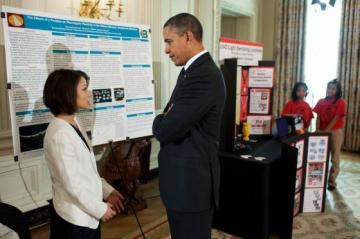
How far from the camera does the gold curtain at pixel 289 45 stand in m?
6.09

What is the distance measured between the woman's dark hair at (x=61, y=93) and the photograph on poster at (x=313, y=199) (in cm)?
245

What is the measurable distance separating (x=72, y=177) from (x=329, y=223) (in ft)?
8.13

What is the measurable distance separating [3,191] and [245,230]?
1935 millimetres

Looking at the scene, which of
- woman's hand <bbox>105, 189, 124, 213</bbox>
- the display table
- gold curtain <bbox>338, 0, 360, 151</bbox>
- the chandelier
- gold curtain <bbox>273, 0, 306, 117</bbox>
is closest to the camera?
woman's hand <bbox>105, 189, 124, 213</bbox>

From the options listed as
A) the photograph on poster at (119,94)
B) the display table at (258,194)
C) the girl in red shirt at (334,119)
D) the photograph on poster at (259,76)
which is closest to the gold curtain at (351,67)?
the girl in red shirt at (334,119)

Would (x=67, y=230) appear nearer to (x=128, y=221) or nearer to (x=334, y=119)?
(x=128, y=221)

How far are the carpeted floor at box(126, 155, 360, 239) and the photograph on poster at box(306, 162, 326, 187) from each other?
294 mm

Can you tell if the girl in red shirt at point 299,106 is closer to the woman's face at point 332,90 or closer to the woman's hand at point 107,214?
the woman's face at point 332,90

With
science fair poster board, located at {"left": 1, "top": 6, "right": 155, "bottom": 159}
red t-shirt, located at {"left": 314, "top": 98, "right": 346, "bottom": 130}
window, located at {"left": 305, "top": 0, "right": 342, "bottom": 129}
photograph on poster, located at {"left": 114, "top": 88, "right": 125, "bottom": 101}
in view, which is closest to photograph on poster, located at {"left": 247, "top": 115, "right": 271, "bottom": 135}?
red t-shirt, located at {"left": 314, "top": 98, "right": 346, "bottom": 130}

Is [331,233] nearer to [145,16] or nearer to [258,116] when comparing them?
[258,116]

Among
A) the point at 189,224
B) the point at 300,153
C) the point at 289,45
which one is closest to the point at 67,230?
the point at 189,224

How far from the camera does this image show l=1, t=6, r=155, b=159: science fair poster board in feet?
6.32

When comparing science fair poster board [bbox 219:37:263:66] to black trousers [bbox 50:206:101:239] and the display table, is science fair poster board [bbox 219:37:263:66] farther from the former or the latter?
black trousers [bbox 50:206:101:239]

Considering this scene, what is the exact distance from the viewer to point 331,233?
2779 mm
